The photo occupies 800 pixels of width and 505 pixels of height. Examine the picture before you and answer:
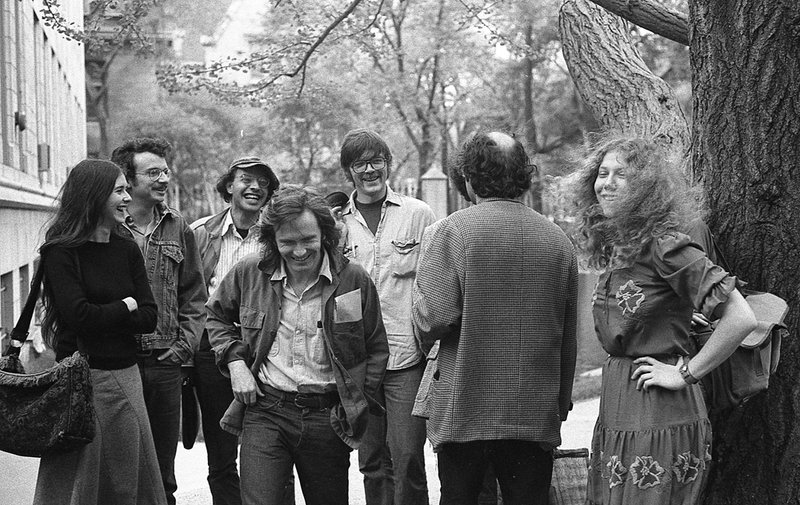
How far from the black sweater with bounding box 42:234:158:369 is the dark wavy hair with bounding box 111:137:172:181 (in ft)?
2.90

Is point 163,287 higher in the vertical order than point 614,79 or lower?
lower

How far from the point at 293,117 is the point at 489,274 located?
26.3m

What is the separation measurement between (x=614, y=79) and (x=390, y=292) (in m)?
2.72

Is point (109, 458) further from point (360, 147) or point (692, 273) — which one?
point (692, 273)

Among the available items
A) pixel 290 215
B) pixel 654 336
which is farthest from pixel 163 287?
pixel 654 336

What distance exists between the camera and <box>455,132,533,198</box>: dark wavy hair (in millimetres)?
4340

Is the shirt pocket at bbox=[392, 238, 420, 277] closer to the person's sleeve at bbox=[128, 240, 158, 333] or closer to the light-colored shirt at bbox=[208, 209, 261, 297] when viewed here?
the light-colored shirt at bbox=[208, 209, 261, 297]

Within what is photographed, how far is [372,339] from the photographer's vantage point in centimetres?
472

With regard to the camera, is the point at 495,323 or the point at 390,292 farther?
the point at 390,292

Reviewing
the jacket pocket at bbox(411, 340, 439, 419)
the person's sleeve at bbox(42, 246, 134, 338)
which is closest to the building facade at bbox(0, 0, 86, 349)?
the person's sleeve at bbox(42, 246, 134, 338)

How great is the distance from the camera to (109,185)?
15.3 feet

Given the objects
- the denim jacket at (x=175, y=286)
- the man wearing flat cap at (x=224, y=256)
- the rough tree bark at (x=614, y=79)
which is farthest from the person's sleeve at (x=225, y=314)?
the rough tree bark at (x=614, y=79)

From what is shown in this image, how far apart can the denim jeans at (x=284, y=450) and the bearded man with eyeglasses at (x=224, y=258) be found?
1270 millimetres

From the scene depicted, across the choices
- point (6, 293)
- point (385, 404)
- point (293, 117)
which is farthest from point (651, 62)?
point (385, 404)
